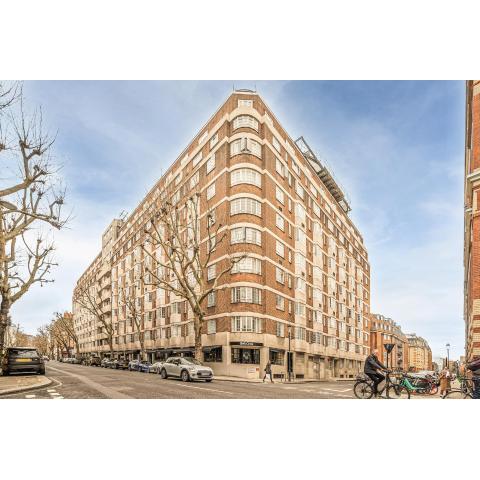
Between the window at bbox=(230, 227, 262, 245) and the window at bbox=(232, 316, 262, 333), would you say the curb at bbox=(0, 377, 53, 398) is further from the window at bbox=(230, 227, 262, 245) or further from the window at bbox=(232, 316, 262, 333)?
the window at bbox=(230, 227, 262, 245)

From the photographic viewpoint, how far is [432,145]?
46.1 feet

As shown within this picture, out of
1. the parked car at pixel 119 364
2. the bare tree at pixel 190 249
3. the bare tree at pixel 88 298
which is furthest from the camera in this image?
the parked car at pixel 119 364

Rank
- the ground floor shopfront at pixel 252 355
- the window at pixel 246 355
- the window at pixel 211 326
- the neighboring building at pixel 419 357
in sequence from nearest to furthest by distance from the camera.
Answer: the ground floor shopfront at pixel 252 355 → the window at pixel 246 355 → the window at pixel 211 326 → the neighboring building at pixel 419 357

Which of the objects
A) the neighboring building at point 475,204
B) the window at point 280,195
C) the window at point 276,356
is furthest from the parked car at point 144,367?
the neighboring building at point 475,204

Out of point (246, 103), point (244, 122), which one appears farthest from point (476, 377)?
point (246, 103)

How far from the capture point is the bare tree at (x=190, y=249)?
25.5 metres

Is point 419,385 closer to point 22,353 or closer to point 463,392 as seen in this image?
point 463,392

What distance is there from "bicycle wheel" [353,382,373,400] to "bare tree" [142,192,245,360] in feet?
36.4

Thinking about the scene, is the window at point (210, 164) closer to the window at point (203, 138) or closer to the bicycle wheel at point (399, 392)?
the window at point (203, 138)

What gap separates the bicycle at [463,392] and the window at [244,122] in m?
18.5
